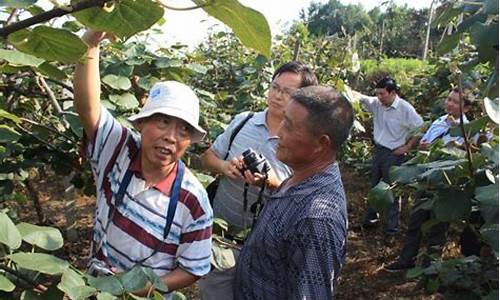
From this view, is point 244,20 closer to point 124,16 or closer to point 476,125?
point 124,16

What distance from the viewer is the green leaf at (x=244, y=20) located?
622mm

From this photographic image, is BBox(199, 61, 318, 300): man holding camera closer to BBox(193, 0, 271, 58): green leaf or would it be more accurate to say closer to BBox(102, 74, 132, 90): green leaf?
BBox(102, 74, 132, 90): green leaf

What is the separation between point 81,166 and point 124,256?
121 cm

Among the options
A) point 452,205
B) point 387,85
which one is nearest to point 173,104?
point 452,205

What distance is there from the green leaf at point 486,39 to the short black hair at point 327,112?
13.4 inches

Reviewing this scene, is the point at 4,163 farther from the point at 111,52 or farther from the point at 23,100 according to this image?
the point at 111,52

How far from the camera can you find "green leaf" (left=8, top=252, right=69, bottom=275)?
2.60 feet

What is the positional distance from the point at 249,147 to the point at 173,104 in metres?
0.69

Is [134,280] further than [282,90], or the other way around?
[282,90]

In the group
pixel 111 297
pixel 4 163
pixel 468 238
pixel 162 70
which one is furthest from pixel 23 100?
pixel 468 238

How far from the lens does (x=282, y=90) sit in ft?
6.46

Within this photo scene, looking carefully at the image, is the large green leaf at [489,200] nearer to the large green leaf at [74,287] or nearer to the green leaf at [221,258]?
the green leaf at [221,258]

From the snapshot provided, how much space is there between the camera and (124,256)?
52.7 inches

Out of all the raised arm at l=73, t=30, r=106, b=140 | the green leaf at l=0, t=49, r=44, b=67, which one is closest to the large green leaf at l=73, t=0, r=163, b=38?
the green leaf at l=0, t=49, r=44, b=67
